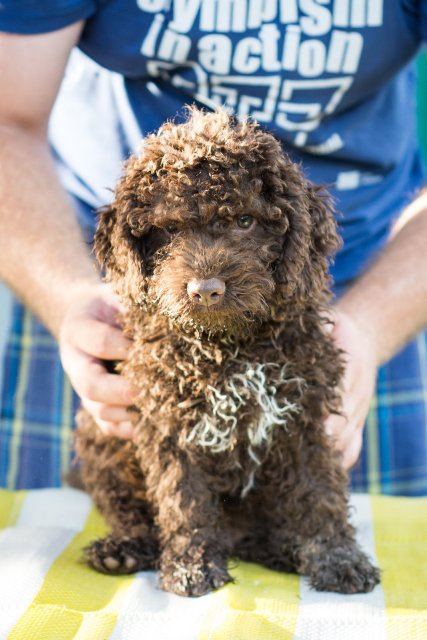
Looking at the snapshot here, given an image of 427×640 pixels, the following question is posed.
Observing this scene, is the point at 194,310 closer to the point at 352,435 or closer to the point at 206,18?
the point at 352,435

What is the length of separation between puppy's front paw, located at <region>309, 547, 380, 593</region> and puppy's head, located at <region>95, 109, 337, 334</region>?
0.88m

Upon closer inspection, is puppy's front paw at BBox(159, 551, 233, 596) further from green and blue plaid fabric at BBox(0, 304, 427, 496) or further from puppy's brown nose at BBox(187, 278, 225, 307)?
green and blue plaid fabric at BBox(0, 304, 427, 496)

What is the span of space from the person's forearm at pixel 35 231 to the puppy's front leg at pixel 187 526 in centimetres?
104

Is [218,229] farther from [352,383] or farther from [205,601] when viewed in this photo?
[205,601]

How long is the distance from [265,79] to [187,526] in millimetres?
2015

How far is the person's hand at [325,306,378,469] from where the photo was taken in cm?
352

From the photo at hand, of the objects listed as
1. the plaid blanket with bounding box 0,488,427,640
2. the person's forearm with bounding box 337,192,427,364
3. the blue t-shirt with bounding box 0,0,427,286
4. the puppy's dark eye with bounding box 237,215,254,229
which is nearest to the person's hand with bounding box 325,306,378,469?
the person's forearm with bounding box 337,192,427,364

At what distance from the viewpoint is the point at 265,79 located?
4.12 metres

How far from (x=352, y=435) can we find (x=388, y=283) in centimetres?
87

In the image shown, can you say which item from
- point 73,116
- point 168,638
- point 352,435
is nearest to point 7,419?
point 73,116

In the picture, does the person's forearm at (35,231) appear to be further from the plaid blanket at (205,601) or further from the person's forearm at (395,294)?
the person's forearm at (395,294)

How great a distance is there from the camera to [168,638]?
2.76 metres

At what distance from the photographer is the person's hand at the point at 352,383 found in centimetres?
352

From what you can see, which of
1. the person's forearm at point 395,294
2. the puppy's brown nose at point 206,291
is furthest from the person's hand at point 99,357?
the person's forearm at point 395,294
